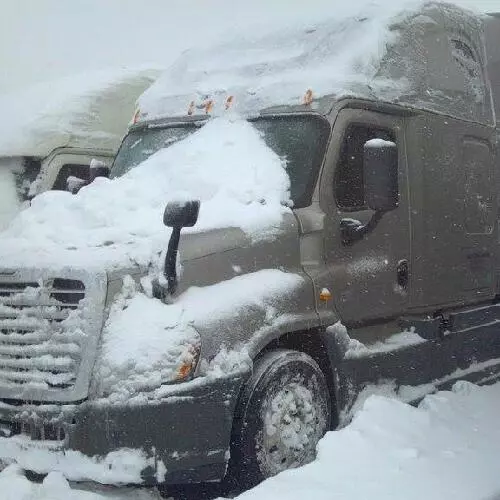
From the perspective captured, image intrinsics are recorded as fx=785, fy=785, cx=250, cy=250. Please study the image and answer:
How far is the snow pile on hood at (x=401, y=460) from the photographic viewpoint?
4070mm

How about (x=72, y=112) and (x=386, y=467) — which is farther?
(x=72, y=112)

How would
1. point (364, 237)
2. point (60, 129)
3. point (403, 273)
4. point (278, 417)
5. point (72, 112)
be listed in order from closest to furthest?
point (278, 417) → point (364, 237) → point (403, 273) → point (60, 129) → point (72, 112)

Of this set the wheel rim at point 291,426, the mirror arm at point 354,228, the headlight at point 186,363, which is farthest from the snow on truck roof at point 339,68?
the headlight at point 186,363

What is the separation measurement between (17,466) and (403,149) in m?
3.57

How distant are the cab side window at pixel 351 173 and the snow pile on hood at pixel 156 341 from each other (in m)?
1.32

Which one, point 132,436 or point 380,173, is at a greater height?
point 380,173

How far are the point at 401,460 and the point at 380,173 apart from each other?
1809 millimetres

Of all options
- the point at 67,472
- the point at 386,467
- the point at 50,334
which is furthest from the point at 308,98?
the point at 67,472

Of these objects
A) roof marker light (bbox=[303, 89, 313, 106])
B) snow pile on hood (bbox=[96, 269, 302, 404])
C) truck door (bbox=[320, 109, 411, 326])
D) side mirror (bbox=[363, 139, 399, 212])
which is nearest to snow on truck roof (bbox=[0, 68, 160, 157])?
roof marker light (bbox=[303, 89, 313, 106])

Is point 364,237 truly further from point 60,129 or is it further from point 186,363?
point 60,129

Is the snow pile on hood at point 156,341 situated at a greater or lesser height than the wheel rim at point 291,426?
greater

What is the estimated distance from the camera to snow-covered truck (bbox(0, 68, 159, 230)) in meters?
8.73

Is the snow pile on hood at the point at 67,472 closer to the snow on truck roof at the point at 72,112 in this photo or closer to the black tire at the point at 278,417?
the black tire at the point at 278,417

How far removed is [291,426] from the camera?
4738 mm
